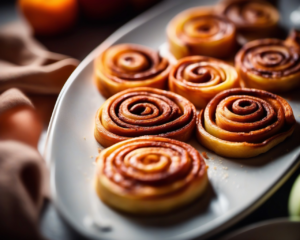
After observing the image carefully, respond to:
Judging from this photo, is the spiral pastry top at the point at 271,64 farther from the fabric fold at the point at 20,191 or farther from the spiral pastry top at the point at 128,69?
the fabric fold at the point at 20,191

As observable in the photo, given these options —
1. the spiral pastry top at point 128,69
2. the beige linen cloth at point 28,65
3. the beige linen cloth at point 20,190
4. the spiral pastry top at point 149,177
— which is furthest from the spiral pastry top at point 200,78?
the beige linen cloth at point 20,190

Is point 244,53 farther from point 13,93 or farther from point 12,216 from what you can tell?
point 12,216

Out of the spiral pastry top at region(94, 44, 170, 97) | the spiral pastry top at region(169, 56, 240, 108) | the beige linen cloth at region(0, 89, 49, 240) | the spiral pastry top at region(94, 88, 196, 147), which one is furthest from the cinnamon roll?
the beige linen cloth at region(0, 89, 49, 240)

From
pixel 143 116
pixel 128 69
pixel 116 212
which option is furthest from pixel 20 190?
pixel 128 69

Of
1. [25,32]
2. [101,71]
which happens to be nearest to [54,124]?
[101,71]

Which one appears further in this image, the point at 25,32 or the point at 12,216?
the point at 25,32
